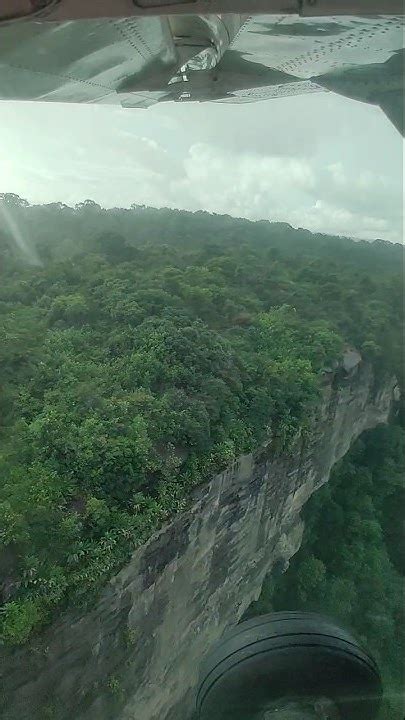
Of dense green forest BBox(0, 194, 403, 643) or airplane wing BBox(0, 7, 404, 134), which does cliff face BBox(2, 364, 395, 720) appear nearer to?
dense green forest BBox(0, 194, 403, 643)

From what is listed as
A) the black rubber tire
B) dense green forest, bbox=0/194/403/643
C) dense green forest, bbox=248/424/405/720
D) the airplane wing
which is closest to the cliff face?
dense green forest, bbox=0/194/403/643

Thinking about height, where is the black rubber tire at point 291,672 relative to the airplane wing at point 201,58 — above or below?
below

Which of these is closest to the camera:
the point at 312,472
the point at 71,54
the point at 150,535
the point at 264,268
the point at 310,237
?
the point at 71,54

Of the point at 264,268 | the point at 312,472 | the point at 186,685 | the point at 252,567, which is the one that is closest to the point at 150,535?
the point at 186,685

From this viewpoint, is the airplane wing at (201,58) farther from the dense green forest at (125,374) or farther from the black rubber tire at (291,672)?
the dense green forest at (125,374)

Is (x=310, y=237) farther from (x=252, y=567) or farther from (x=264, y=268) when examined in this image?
(x=252, y=567)

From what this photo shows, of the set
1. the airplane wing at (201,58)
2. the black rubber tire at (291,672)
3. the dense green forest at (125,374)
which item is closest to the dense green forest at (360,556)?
the dense green forest at (125,374)

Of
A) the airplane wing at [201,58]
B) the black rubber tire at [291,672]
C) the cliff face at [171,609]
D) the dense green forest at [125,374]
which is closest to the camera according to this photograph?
the airplane wing at [201,58]
